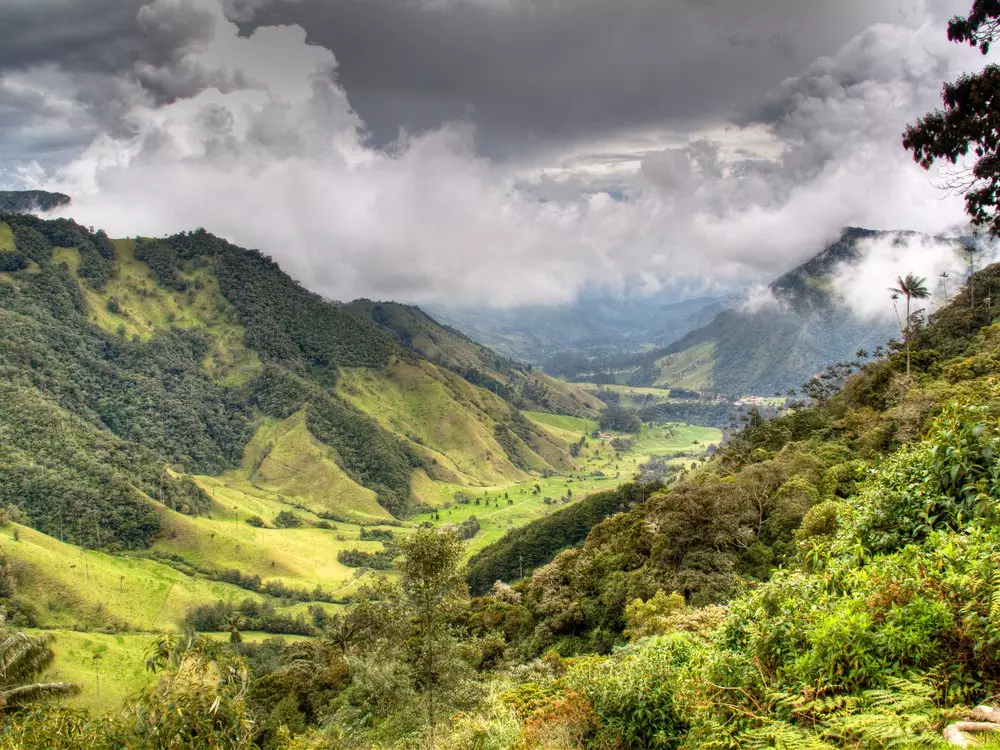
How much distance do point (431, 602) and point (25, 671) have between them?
15.3 metres

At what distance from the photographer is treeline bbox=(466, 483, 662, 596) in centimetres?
9888

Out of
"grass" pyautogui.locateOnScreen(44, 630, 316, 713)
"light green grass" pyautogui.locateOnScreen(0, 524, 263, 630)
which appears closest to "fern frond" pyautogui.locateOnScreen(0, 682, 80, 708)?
"grass" pyautogui.locateOnScreen(44, 630, 316, 713)

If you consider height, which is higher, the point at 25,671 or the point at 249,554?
the point at 25,671

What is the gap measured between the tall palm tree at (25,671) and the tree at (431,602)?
1327 centimetres

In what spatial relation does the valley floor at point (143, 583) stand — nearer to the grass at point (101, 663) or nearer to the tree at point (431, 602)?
the grass at point (101, 663)

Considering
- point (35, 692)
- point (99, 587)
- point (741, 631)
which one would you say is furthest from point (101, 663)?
point (741, 631)

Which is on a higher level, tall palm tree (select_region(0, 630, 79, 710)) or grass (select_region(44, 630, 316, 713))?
tall palm tree (select_region(0, 630, 79, 710))

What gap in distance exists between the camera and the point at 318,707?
44469 mm

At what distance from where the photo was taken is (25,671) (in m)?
21.8

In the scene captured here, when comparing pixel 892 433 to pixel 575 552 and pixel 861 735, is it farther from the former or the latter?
pixel 861 735

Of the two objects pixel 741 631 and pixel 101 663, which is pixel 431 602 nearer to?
pixel 741 631

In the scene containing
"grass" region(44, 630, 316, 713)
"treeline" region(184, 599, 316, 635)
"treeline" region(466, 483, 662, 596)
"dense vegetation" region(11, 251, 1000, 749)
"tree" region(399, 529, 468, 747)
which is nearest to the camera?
"dense vegetation" region(11, 251, 1000, 749)

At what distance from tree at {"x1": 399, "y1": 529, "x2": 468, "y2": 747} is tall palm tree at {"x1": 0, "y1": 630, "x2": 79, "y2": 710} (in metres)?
13.3

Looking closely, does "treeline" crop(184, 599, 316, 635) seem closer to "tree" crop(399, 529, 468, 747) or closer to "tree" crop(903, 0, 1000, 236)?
"tree" crop(399, 529, 468, 747)
